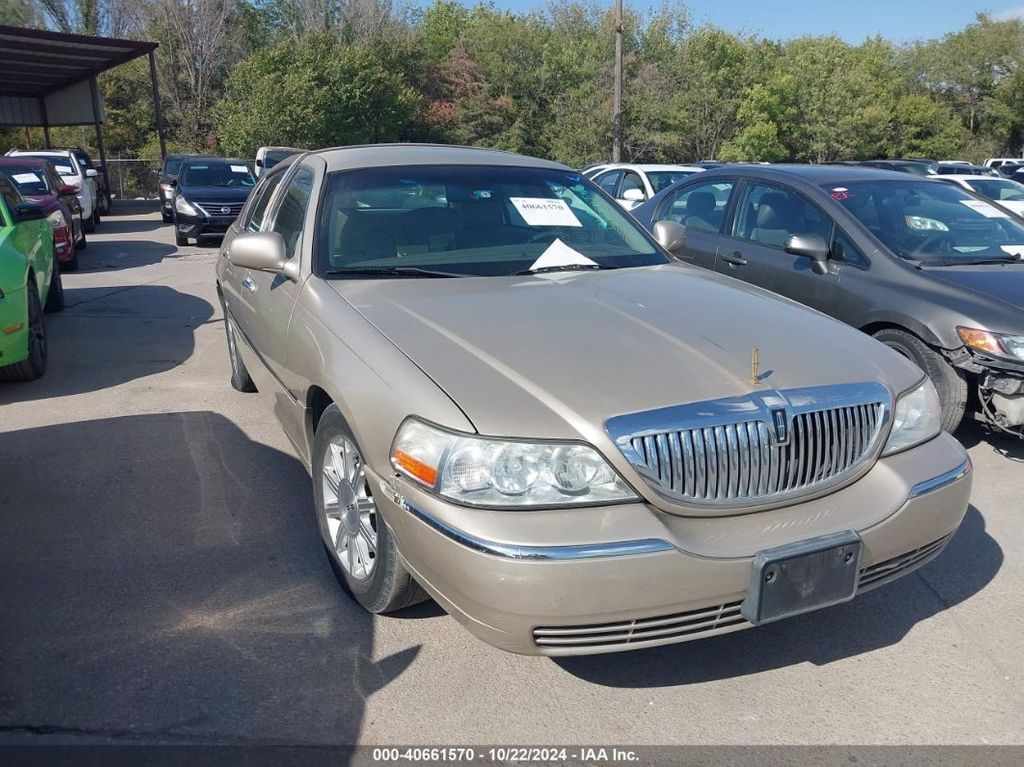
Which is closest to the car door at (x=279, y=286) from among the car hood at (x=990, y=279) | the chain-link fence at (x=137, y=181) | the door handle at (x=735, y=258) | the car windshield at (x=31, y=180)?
the door handle at (x=735, y=258)

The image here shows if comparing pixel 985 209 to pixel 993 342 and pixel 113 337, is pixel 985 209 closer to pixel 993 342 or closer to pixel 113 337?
pixel 993 342

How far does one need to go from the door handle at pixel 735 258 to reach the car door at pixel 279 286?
3.18 metres

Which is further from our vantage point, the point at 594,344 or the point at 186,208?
the point at 186,208

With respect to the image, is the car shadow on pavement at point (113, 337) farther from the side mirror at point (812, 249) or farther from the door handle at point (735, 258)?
the side mirror at point (812, 249)

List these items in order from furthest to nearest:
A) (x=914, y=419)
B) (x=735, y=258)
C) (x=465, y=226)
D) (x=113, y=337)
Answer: (x=113, y=337), (x=735, y=258), (x=465, y=226), (x=914, y=419)

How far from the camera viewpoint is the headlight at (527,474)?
252 centimetres

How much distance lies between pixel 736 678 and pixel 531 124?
41128mm

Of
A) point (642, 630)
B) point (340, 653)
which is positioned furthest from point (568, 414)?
point (340, 653)

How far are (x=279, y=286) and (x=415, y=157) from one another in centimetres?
99

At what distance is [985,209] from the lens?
594 centimetres

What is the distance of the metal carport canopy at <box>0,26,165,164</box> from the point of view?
20016 millimetres

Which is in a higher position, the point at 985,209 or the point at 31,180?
the point at 985,209

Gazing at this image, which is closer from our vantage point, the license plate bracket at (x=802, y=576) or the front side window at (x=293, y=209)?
the license plate bracket at (x=802, y=576)

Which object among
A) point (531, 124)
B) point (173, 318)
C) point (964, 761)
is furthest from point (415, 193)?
point (531, 124)
